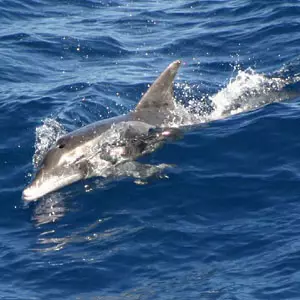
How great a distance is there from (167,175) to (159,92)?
201 centimetres

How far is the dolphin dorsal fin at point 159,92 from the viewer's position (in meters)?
13.8

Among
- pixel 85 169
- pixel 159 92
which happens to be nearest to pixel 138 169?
pixel 85 169

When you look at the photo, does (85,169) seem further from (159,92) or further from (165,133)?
(159,92)

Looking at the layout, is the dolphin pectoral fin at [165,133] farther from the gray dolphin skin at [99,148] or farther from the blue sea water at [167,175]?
the blue sea water at [167,175]

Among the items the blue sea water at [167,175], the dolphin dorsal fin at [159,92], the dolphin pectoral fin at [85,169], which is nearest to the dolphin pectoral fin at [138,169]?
the blue sea water at [167,175]

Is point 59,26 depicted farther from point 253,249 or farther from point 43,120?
point 253,249

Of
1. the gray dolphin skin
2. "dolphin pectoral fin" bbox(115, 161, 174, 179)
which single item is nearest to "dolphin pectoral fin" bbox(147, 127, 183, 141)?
the gray dolphin skin

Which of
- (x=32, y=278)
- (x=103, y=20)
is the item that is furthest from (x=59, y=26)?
(x=32, y=278)

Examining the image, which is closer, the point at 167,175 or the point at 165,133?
the point at 167,175

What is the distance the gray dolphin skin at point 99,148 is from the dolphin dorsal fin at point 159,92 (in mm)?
107

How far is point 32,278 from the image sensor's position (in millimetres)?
9977

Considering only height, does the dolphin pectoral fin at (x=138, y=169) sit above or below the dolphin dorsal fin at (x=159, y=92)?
below

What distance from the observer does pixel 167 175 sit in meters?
12.4

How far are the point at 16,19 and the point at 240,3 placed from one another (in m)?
6.20
